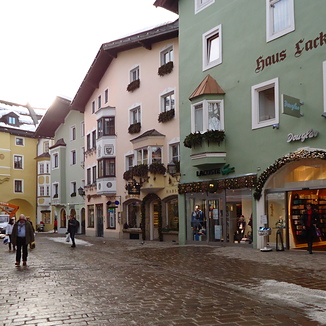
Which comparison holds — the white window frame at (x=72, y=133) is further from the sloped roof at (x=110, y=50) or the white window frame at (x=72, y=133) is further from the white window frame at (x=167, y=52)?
the white window frame at (x=167, y=52)

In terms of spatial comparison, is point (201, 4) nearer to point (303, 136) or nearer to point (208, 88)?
point (208, 88)

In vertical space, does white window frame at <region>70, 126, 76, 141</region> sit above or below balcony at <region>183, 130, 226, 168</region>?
above

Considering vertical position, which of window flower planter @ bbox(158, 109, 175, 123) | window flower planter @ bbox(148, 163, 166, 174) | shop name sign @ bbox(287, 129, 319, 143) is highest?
window flower planter @ bbox(158, 109, 175, 123)

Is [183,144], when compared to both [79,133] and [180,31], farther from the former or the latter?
[79,133]

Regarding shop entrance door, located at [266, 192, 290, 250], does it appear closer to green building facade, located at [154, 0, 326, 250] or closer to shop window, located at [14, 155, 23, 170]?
green building facade, located at [154, 0, 326, 250]

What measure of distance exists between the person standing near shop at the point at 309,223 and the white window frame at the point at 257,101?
11.7 ft

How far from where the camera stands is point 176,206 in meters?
26.3

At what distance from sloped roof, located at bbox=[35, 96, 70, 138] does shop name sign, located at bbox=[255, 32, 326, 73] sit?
28804 mm

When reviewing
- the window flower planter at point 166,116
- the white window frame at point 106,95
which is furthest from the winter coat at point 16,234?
the white window frame at point 106,95

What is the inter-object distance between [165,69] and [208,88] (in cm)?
730

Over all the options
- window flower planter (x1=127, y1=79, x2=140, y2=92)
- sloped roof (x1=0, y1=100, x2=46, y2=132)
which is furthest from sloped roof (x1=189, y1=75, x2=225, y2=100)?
sloped roof (x1=0, y1=100, x2=46, y2=132)

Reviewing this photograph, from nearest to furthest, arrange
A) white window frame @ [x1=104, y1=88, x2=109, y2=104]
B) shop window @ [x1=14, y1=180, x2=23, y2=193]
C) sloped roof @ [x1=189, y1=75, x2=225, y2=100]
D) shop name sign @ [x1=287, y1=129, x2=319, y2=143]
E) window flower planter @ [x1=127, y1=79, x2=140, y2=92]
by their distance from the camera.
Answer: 1. shop name sign @ [x1=287, y1=129, x2=319, y2=143]
2. sloped roof @ [x1=189, y1=75, x2=225, y2=100]
3. window flower planter @ [x1=127, y1=79, x2=140, y2=92]
4. white window frame @ [x1=104, y1=88, x2=109, y2=104]
5. shop window @ [x1=14, y1=180, x2=23, y2=193]

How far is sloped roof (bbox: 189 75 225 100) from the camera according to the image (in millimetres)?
20656

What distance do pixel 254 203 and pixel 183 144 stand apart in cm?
568
